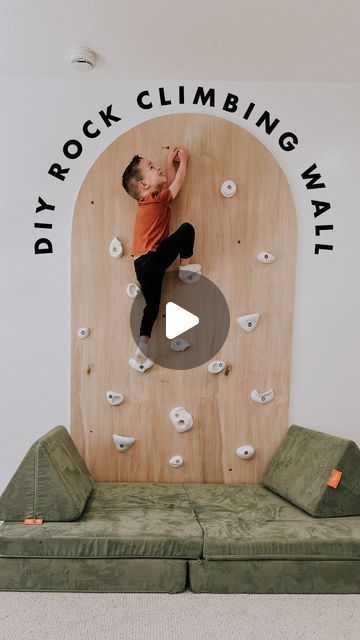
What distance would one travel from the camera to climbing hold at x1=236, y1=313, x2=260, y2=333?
323 cm

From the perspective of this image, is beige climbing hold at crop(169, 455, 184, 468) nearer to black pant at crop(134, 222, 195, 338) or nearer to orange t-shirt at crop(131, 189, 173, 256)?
black pant at crop(134, 222, 195, 338)

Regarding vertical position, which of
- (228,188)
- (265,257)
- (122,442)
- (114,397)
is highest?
(228,188)

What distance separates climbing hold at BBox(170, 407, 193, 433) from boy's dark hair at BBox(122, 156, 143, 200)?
53.4 inches

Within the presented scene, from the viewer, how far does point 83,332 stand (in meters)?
3.20

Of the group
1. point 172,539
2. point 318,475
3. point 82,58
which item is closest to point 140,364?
point 172,539

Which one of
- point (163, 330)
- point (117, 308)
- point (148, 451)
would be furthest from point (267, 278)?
point (148, 451)

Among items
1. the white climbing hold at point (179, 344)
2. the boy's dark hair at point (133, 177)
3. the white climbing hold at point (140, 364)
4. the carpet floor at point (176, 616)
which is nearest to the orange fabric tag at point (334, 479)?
the carpet floor at point (176, 616)

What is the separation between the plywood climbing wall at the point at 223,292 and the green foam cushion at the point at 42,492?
60 cm

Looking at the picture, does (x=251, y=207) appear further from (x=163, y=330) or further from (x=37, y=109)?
(x=37, y=109)

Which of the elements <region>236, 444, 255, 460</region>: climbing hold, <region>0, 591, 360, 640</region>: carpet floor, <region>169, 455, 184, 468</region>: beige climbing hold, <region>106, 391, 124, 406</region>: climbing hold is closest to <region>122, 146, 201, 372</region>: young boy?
<region>106, 391, 124, 406</region>: climbing hold

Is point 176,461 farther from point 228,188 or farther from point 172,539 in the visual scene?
point 228,188

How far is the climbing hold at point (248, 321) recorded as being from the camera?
10.6 ft

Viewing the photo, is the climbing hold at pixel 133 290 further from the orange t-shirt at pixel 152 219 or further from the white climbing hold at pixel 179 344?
the white climbing hold at pixel 179 344

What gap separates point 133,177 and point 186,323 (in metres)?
0.96
